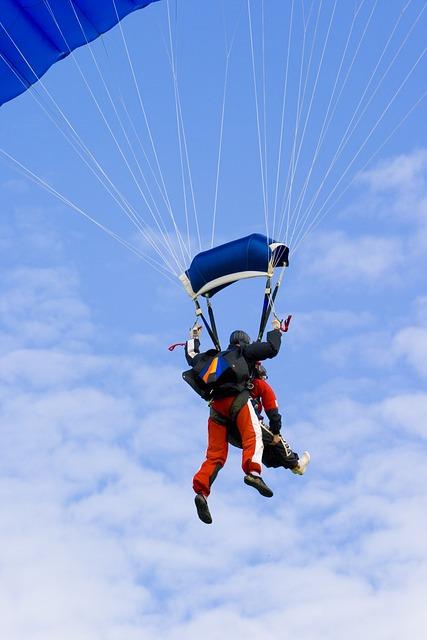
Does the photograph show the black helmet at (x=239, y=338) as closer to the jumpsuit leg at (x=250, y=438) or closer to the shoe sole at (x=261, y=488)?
the jumpsuit leg at (x=250, y=438)

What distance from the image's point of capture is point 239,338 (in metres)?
10.1

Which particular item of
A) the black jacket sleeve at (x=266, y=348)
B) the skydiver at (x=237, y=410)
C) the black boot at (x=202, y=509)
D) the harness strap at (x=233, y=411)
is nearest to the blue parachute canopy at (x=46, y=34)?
the skydiver at (x=237, y=410)

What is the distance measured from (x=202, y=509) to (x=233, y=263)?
2.47 m

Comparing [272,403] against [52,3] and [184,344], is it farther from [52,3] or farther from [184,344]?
[52,3]

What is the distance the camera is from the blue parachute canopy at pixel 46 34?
11969mm

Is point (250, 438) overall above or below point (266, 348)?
below

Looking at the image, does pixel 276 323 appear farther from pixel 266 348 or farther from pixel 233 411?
pixel 233 411

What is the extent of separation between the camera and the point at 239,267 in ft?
34.6

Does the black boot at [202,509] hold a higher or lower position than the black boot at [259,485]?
lower

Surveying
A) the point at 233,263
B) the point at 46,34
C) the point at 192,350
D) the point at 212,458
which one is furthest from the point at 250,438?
the point at 46,34

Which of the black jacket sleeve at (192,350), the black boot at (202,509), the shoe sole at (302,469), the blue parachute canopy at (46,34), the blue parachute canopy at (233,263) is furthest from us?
the blue parachute canopy at (46,34)

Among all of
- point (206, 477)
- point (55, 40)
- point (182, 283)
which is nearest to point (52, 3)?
point (55, 40)

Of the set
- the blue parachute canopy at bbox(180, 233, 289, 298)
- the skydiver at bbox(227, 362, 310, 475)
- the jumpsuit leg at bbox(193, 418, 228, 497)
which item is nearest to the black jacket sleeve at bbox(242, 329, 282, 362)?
the skydiver at bbox(227, 362, 310, 475)

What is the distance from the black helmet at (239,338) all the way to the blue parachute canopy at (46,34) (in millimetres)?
4005
